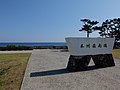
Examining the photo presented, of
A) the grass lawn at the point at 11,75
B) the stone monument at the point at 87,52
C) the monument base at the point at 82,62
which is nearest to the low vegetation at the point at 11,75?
the grass lawn at the point at 11,75

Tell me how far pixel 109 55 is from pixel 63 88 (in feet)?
19.0

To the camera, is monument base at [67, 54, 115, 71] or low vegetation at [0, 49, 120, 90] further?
monument base at [67, 54, 115, 71]

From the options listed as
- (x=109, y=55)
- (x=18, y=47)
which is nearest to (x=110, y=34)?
(x=18, y=47)

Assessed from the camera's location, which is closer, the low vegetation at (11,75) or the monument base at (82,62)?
the low vegetation at (11,75)

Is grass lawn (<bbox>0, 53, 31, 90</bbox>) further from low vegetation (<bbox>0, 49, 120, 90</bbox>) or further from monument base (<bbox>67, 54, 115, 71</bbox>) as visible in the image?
monument base (<bbox>67, 54, 115, 71</bbox>)

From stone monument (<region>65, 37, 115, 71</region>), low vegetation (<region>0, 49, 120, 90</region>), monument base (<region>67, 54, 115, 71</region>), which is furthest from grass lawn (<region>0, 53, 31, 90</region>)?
stone monument (<region>65, 37, 115, 71</region>)

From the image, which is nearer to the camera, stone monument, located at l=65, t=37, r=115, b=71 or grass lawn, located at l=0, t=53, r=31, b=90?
grass lawn, located at l=0, t=53, r=31, b=90

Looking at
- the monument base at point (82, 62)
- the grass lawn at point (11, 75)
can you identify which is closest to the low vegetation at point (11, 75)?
the grass lawn at point (11, 75)

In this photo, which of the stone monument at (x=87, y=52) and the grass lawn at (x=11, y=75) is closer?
the grass lawn at (x=11, y=75)

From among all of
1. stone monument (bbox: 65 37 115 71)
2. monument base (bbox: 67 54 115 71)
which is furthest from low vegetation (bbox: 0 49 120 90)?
→ stone monument (bbox: 65 37 115 71)

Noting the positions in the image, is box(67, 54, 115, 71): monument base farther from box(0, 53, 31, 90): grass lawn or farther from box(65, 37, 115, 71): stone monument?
box(0, 53, 31, 90): grass lawn

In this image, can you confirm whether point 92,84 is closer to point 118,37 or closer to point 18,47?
point 18,47

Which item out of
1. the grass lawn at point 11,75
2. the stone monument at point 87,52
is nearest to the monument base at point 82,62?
the stone monument at point 87,52

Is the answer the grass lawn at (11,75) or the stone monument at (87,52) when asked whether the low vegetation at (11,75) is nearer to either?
the grass lawn at (11,75)
